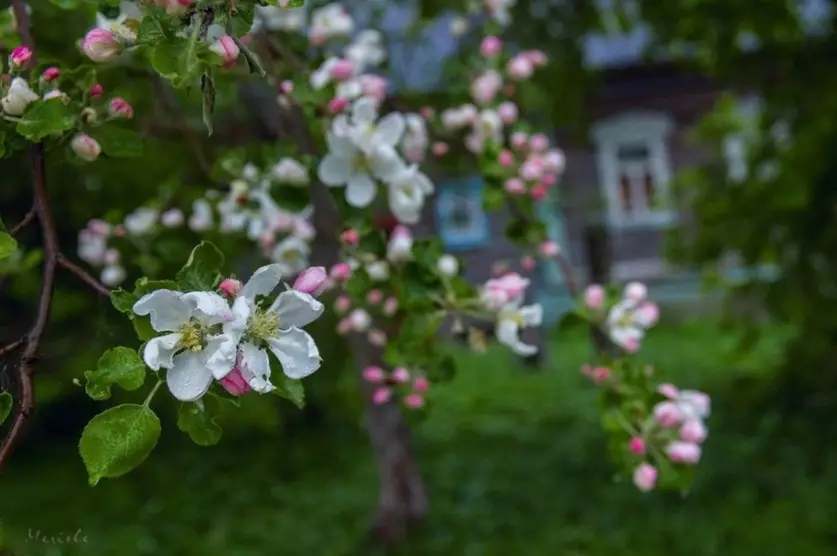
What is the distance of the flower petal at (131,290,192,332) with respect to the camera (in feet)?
2.58

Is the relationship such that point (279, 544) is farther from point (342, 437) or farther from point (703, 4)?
point (703, 4)

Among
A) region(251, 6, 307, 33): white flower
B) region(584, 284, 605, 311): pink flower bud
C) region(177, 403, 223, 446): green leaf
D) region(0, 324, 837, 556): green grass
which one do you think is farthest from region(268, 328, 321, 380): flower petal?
region(0, 324, 837, 556): green grass

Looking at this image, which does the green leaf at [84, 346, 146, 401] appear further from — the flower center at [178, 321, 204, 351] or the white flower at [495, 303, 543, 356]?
the white flower at [495, 303, 543, 356]

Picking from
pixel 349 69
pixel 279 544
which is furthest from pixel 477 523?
pixel 349 69

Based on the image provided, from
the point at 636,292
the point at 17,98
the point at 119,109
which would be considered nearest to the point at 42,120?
the point at 17,98

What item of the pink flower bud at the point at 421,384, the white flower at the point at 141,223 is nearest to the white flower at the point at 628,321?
the pink flower bud at the point at 421,384

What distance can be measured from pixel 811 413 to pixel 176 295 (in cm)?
375

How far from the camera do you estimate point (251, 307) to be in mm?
810

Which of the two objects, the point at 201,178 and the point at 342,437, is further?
the point at 342,437

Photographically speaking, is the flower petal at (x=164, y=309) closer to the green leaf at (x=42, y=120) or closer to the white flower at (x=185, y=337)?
the white flower at (x=185, y=337)

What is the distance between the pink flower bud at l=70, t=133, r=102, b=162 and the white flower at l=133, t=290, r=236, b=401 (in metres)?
0.43

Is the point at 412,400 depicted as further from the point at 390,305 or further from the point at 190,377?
the point at 190,377

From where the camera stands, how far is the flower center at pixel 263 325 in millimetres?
810

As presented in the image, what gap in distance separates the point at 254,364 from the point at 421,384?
0.71 metres
